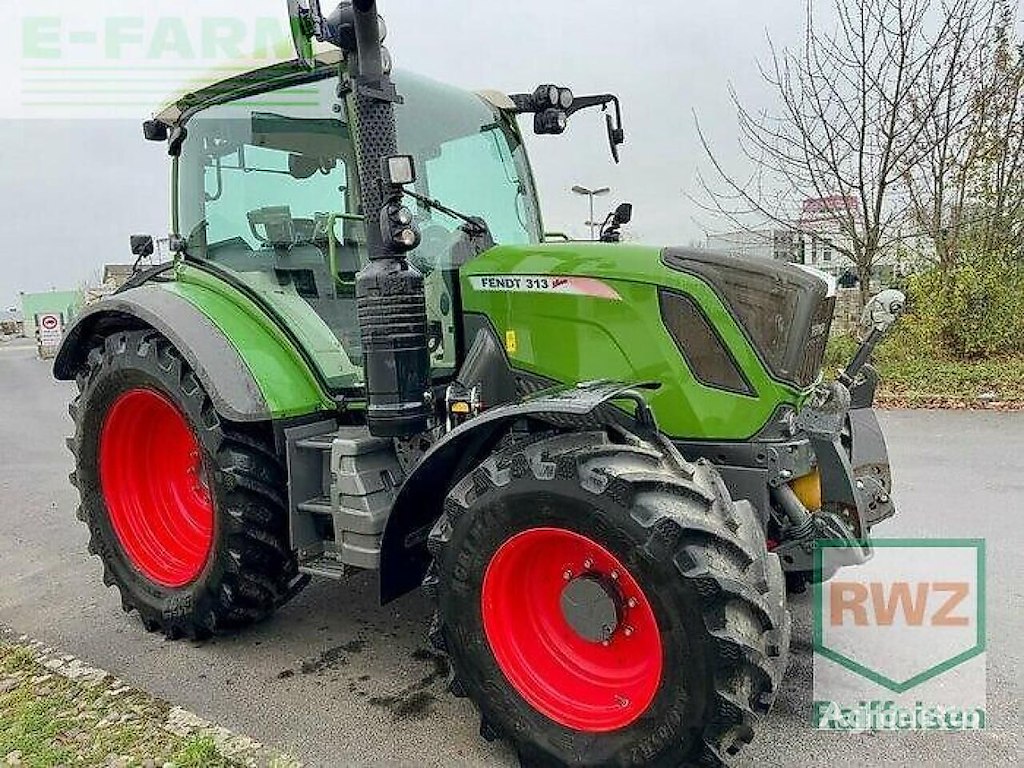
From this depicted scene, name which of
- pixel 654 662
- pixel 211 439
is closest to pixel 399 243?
pixel 211 439

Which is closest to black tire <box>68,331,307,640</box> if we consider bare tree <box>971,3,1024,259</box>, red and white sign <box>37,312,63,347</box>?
bare tree <box>971,3,1024,259</box>

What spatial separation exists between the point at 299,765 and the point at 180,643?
4.17 ft

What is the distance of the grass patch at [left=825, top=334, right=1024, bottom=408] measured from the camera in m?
9.64

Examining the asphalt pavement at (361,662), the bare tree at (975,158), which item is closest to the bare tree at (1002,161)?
the bare tree at (975,158)

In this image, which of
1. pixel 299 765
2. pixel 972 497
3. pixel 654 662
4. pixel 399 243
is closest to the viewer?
pixel 654 662

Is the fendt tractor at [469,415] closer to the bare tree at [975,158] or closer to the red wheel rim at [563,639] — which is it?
the red wheel rim at [563,639]

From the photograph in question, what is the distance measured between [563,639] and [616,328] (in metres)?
1.12

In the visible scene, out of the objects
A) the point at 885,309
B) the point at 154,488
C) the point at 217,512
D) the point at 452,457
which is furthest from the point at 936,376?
the point at 217,512

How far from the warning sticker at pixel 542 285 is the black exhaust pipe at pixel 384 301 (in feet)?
1.07

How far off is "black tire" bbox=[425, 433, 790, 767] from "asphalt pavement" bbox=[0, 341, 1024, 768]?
0.38 meters

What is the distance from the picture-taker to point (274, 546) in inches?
138

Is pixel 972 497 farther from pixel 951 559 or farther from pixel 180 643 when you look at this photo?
pixel 180 643

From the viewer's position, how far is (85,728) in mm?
2973

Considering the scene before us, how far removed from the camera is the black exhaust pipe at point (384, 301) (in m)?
3.02
